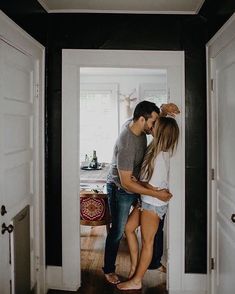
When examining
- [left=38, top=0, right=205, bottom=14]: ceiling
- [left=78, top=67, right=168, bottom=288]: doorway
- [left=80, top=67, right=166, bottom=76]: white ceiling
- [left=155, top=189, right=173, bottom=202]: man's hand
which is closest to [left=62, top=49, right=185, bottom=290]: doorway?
[left=155, top=189, right=173, bottom=202]: man's hand

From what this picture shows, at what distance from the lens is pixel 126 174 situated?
2.76 m

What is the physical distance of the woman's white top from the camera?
9.18ft

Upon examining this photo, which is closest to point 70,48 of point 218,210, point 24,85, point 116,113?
point 24,85

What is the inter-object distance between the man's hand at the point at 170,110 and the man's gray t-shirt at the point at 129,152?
27 cm

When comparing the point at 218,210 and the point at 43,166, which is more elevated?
the point at 43,166

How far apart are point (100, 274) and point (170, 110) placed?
1.71 meters

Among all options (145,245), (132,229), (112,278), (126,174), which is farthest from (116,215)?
(112,278)

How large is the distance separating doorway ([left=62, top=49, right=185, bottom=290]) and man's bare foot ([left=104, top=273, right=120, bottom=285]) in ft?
0.96

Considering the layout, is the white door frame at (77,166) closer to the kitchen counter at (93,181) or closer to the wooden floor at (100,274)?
the wooden floor at (100,274)

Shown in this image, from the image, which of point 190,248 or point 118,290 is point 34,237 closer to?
point 118,290

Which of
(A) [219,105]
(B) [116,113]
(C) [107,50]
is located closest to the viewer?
(A) [219,105]

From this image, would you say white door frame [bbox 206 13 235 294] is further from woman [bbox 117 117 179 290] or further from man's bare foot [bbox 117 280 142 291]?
man's bare foot [bbox 117 280 142 291]

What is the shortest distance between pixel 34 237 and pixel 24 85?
3.90 ft

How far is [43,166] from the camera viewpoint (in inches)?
112
